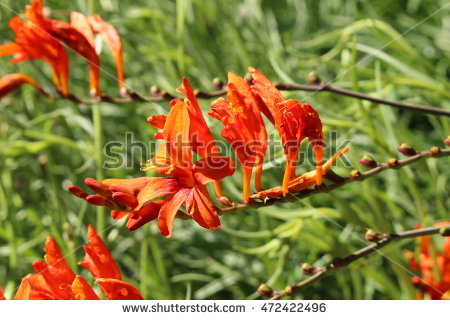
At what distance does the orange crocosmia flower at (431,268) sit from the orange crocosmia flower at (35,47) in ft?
2.62

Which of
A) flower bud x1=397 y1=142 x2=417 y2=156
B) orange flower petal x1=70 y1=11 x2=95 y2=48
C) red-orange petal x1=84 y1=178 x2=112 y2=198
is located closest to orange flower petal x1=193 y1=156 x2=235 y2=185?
red-orange petal x1=84 y1=178 x2=112 y2=198

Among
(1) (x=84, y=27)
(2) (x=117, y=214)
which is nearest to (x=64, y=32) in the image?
(1) (x=84, y=27)

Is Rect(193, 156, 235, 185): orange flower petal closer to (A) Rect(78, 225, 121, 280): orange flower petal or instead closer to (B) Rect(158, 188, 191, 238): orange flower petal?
(B) Rect(158, 188, 191, 238): orange flower petal

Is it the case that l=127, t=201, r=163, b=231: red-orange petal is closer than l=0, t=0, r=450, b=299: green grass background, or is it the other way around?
l=127, t=201, r=163, b=231: red-orange petal

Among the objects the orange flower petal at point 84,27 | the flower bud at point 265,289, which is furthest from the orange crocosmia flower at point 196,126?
the orange flower petal at point 84,27

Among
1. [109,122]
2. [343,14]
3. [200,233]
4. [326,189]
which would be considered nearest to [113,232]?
[200,233]

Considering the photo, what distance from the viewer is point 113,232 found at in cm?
138

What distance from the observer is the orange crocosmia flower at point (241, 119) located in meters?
0.77

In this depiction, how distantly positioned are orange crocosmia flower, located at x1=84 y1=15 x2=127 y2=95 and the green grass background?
0.17 meters

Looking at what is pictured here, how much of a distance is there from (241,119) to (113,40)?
0.49 meters

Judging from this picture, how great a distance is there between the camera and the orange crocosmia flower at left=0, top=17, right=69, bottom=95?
1150mm

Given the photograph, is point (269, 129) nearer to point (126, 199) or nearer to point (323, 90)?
point (323, 90)

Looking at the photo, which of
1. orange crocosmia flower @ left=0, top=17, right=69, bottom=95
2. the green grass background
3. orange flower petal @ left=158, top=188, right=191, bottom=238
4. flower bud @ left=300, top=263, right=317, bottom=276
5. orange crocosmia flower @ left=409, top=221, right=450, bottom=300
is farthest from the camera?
the green grass background
